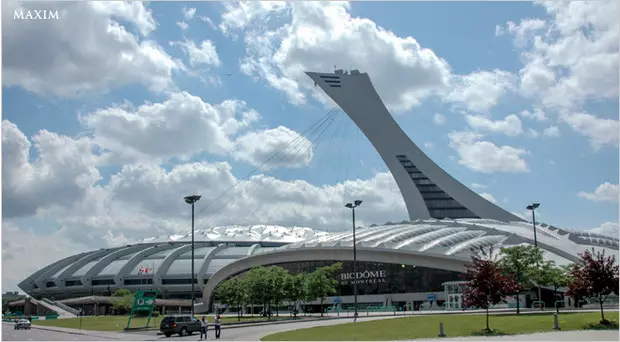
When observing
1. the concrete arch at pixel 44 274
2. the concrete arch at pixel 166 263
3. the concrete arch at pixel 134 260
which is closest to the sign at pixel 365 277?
the concrete arch at pixel 166 263

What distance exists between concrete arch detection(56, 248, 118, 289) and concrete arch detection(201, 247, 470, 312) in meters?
33.5

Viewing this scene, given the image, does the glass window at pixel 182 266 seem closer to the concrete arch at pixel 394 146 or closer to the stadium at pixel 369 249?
the stadium at pixel 369 249

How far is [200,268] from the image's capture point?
331 feet

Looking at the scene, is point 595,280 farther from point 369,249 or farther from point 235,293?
point 369,249

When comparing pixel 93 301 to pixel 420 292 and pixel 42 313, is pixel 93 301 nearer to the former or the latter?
pixel 42 313

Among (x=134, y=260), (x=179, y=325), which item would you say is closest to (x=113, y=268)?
(x=134, y=260)

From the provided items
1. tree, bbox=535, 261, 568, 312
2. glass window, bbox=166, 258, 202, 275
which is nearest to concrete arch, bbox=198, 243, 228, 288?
glass window, bbox=166, 258, 202, 275

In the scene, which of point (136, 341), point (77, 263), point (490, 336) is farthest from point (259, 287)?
point (77, 263)

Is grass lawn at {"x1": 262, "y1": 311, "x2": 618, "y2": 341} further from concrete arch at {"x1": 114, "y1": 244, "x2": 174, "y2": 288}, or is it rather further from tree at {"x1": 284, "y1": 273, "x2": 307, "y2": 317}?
concrete arch at {"x1": 114, "y1": 244, "x2": 174, "y2": 288}

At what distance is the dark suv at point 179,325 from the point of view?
3797 centimetres

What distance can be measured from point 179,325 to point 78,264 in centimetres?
7899

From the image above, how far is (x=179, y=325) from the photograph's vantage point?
126ft

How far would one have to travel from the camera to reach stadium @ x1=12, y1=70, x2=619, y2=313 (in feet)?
225

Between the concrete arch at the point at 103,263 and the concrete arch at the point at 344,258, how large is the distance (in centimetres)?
2729
